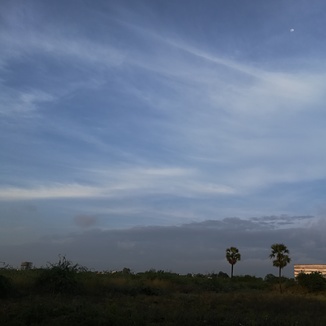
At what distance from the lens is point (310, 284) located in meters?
43.5

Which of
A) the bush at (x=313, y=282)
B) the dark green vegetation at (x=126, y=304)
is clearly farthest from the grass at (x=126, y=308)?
the bush at (x=313, y=282)

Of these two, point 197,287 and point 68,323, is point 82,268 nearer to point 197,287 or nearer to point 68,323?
point 197,287

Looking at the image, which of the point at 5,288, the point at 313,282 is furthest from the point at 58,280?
the point at 313,282

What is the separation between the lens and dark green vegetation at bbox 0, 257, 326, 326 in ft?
51.9

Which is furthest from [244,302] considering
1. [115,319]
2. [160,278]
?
[160,278]

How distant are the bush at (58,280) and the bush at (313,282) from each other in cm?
2421

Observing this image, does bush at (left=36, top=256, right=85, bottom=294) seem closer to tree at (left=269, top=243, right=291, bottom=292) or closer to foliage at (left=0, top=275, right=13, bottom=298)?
foliage at (left=0, top=275, right=13, bottom=298)

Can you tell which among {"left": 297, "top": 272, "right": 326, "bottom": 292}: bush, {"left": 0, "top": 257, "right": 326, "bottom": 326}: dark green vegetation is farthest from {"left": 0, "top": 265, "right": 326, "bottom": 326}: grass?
{"left": 297, "top": 272, "right": 326, "bottom": 292}: bush

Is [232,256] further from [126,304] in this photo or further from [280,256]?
[126,304]

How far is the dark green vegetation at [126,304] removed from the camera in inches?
623

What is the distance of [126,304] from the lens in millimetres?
20531

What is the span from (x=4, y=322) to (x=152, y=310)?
18.4 ft

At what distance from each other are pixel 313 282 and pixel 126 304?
2815cm

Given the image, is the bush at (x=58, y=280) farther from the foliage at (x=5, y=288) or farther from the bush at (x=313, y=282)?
the bush at (x=313, y=282)
